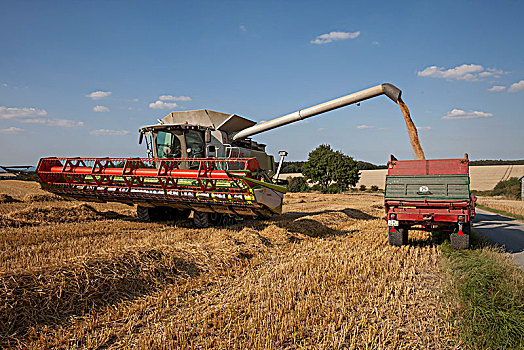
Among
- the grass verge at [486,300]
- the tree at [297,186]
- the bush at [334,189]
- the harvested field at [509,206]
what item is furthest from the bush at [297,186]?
the grass verge at [486,300]

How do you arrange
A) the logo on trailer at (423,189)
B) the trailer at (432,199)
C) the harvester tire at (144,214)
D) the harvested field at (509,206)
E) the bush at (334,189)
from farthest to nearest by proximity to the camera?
the bush at (334,189)
the harvested field at (509,206)
the harvester tire at (144,214)
the logo on trailer at (423,189)
the trailer at (432,199)

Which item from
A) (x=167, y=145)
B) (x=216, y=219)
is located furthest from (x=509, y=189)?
(x=167, y=145)

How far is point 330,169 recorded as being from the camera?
43.1 m

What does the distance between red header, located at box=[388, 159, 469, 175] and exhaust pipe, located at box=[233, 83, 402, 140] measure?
2354 mm

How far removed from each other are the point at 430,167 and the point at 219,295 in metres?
5.36

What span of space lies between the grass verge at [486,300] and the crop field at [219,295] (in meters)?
0.16

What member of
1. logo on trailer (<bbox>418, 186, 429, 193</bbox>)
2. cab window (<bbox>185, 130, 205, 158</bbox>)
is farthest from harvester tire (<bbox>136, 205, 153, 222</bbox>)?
logo on trailer (<bbox>418, 186, 429, 193</bbox>)

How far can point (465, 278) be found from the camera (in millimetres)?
4723

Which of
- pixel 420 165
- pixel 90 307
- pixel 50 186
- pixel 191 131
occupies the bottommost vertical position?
pixel 90 307

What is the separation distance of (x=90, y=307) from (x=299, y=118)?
26.9 ft

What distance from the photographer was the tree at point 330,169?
4250 centimetres

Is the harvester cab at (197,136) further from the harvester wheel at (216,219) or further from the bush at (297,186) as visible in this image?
the bush at (297,186)

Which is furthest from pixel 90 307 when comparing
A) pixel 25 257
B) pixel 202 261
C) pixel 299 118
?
pixel 299 118

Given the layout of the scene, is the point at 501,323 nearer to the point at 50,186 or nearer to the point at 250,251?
the point at 250,251
